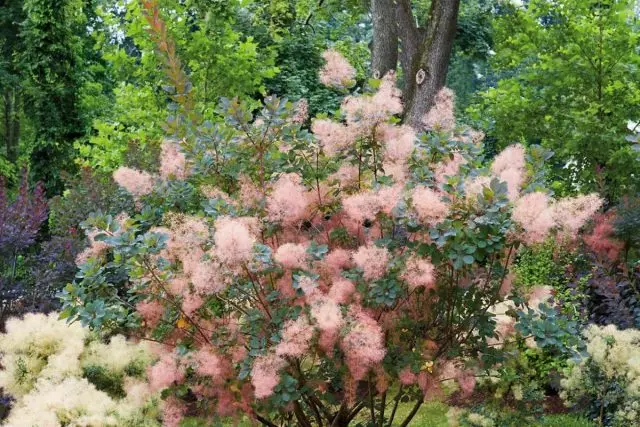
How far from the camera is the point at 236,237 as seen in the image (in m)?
3.29

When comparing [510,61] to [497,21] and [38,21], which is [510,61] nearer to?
[497,21]

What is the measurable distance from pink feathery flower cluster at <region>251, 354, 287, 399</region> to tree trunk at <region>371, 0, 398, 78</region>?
23.1ft

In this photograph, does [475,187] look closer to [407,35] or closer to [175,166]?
[175,166]

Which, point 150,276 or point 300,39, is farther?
point 300,39

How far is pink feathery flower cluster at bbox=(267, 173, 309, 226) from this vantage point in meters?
3.72

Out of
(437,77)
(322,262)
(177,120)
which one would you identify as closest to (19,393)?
(177,120)

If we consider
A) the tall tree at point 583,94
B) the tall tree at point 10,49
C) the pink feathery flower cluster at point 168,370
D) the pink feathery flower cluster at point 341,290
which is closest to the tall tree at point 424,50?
the tall tree at point 583,94

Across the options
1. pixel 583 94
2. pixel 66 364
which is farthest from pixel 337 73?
pixel 583 94

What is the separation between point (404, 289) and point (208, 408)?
1256mm

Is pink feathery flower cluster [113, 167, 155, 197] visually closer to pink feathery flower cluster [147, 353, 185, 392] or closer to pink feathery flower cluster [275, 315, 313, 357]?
pink feathery flower cluster [147, 353, 185, 392]

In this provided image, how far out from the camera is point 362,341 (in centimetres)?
341

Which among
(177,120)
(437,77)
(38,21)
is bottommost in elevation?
(177,120)

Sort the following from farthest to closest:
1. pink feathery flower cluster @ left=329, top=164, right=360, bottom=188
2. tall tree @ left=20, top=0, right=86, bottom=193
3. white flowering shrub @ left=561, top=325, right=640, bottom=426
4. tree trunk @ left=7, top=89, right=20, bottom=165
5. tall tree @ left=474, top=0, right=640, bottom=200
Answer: tree trunk @ left=7, top=89, right=20, bottom=165 → tall tree @ left=20, top=0, right=86, bottom=193 → tall tree @ left=474, top=0, right=640, bottom=200 → white flowering shrub @ left=561, top=325, right=640, bottom=426 → pink feathery flower cluster @ left=329, top=164, right=360, bottom=188

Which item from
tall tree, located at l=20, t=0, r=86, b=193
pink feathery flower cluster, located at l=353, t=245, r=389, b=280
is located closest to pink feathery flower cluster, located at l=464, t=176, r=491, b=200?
pink feathery flower cluster, located at l=353, t=245, r=389, b=280
